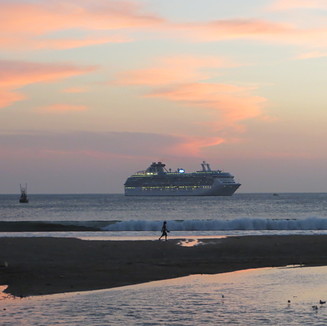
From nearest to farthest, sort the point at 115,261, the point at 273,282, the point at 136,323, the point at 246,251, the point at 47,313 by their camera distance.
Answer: the point at 136,323
the point at 47,313
the point at 273,282
the point at 115,261
the point at 246,251

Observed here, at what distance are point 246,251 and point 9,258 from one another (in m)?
13.9

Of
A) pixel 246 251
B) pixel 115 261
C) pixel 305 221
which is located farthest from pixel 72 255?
pixel 305 221

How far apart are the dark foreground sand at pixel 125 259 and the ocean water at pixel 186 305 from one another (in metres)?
2.29

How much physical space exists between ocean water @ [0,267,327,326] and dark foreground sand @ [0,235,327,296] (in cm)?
229

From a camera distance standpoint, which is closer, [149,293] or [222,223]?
[149,293]

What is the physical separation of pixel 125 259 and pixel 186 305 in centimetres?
1374

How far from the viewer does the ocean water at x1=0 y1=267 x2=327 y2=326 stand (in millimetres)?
19375

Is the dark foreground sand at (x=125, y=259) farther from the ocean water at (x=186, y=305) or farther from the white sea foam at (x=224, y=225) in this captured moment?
the white sea foam at (x=224, y=225)

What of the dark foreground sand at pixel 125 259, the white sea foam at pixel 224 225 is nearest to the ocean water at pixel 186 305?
the dark foreground sand at pixel 125 259

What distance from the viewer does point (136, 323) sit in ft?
61.9

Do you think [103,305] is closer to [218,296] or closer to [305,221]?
[218,296]

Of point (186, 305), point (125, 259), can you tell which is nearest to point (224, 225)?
point (125, 259)

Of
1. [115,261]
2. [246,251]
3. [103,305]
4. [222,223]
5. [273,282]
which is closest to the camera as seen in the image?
[103,305]

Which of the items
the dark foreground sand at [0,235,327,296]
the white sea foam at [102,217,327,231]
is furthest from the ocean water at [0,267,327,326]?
the white sea foam at [102,217,327,231]
